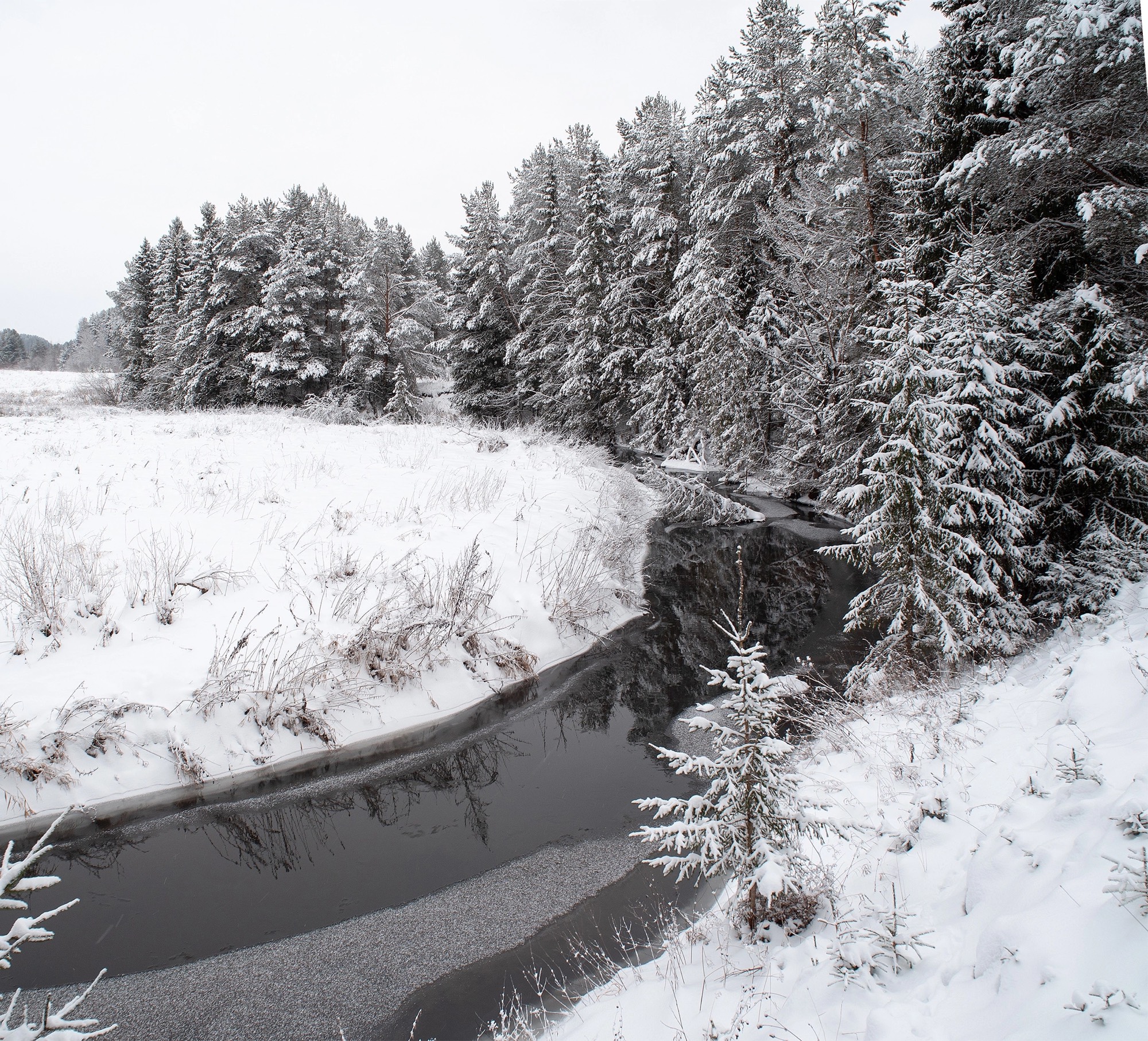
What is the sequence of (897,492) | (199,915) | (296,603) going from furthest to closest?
1. (296,603)
2. (897,492)
3. (199,915)

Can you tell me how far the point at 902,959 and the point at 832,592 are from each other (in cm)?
897

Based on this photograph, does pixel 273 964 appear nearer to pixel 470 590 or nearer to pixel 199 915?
pixel 199 915

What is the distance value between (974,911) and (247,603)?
7.56 meters

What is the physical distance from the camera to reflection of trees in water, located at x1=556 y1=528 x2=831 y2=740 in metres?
7.61

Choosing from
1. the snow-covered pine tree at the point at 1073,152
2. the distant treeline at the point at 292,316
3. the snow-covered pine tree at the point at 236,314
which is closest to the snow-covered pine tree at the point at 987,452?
the snow-covered pine tree at the point at 1073,152

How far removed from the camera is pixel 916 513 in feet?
21.1

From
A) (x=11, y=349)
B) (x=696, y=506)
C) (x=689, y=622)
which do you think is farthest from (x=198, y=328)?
(x=11, y=349)

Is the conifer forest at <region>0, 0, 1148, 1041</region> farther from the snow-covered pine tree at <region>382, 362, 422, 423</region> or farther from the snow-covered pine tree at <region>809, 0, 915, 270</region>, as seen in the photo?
the snow-covered pine tree at <region>382, 362, 422, 423</region>

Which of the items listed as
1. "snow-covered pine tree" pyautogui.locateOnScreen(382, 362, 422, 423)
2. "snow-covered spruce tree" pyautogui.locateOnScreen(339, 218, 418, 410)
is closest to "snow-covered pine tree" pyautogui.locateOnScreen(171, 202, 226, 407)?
"snow-covered spruce tree" pyautogui.locateOnScreen(339, 218, 418, 410)

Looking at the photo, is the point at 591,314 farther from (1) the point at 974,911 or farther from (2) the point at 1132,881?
(2) the point at 1132,881

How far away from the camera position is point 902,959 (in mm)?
2785

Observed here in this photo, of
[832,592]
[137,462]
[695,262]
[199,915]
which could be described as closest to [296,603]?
[199,915]

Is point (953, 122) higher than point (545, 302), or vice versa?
point (545, 302)

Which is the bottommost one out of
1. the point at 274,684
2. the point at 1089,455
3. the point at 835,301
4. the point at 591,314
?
the point at 274,684
